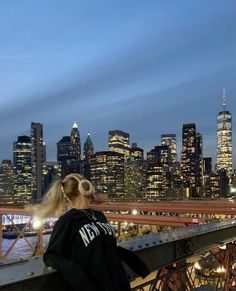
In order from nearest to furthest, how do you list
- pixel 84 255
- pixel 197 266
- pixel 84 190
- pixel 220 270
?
pixel 84 255
pixel 84 190
pixel 197 266
pixel 220 270

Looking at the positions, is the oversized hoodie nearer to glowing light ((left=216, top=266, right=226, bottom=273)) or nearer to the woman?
the woman

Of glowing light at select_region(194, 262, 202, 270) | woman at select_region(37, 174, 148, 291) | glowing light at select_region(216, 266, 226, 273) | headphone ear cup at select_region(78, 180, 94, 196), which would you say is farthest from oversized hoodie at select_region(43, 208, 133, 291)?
glowing light at select_region(216, 266, 226, 273)

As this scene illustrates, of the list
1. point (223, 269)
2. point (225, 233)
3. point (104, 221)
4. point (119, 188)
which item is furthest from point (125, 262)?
point (119, 188)

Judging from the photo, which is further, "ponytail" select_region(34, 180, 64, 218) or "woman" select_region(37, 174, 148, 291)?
"ponytail" select_region(34, 180, 64, 218)

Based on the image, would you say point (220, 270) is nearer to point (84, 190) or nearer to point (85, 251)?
point (84, 190)

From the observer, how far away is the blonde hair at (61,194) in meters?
2.80

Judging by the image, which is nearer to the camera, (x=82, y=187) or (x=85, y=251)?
(x=85, y=251)

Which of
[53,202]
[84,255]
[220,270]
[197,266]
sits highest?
[53,202]

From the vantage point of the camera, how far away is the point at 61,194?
283 cm

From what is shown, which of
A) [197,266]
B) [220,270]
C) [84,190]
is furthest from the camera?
[220,270]

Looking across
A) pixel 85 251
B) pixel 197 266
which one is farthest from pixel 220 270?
pixel 85 251

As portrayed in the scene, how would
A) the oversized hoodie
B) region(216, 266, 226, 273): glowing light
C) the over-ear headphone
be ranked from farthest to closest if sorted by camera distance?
region(216, 266, 226, 273): glowing light
the over-ear headphone
the oversized hoodie

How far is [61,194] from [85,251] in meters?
0.51

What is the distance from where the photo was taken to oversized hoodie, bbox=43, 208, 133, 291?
2.33 m
